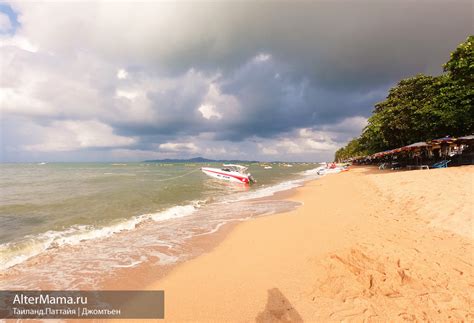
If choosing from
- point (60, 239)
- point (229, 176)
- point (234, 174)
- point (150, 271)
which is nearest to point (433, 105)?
point (234, 174)

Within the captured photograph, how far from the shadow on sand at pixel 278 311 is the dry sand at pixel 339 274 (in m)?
0.02

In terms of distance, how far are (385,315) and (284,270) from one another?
2.20 meters

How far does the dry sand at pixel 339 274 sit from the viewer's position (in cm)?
378

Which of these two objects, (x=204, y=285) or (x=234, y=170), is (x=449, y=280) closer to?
(x=204, y=285)

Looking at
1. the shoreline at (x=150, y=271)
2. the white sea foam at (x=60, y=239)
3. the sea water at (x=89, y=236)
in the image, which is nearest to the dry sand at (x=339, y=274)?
the shoreline at (x=150, y=271)

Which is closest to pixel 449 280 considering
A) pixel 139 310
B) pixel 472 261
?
pixel 472 261

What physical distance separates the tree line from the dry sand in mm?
18006

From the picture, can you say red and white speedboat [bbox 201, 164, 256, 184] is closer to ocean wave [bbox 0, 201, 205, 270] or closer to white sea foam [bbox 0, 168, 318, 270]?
white sea foam [bbox 0, 168, 318, 270]

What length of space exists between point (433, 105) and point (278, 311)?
2946cm

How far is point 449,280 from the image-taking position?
14.0ft

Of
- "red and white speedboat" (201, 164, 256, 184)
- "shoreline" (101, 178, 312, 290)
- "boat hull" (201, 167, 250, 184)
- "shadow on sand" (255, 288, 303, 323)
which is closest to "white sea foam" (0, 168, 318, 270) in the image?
"shoreline" (101, 178, 312, 290)

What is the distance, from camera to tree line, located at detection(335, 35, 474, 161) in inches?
811

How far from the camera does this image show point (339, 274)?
4777 millimetres

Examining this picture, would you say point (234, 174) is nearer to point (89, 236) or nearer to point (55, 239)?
point (89, 236)
